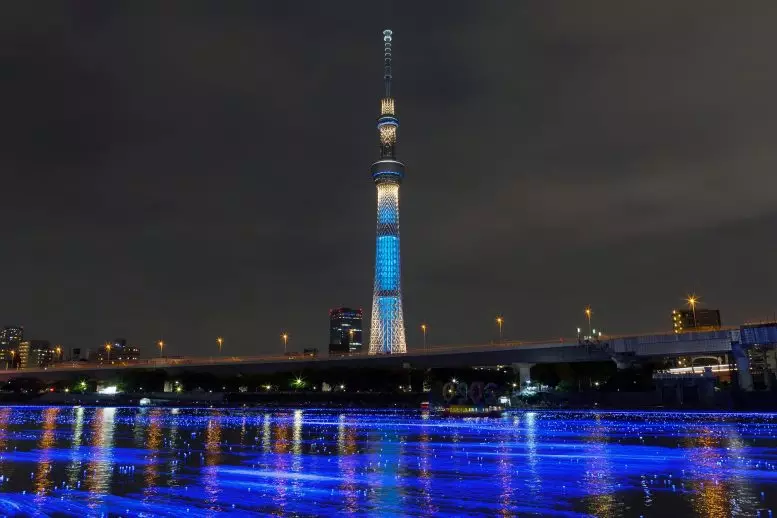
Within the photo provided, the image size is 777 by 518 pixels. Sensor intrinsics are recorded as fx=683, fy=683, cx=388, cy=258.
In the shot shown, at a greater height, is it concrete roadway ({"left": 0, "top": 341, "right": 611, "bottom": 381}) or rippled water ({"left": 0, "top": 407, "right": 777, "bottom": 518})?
concrete roadway ({"left": 0, "top": 341, "right": 611, "bottom": 381})

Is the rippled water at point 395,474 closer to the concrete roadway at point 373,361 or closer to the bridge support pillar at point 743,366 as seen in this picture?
the bridge support pillar at point 743,366

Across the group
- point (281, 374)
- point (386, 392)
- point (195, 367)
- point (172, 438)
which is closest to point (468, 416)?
point (172, 438)

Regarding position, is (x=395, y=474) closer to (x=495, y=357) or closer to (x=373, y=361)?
(x=495, y=357)

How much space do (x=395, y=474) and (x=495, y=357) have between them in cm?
9435

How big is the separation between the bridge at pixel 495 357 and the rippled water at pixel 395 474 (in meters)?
54.1

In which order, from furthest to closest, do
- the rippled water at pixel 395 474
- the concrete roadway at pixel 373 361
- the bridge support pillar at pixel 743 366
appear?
the concrete roadway at pixel 373 361, the bridge support pillar at pixel 743 366, the rippled water at pixel 395 474

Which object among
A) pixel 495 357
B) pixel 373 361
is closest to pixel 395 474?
pixel 495 357

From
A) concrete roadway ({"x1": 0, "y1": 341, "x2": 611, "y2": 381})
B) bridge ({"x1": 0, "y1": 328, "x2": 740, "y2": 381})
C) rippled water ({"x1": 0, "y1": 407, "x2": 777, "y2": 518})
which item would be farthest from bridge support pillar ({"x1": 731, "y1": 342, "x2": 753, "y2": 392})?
rippled water ({"x1": 0, "y1": 407, "x2": 777, "y2": 518})

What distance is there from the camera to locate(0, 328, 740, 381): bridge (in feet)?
328

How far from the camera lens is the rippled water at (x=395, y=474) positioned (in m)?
20.8

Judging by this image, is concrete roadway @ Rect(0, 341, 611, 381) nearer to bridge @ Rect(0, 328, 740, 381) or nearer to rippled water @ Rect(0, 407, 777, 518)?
bridge @ Rect(0, 328, 740, 381)

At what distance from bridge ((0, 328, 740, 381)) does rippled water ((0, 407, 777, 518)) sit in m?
54.1

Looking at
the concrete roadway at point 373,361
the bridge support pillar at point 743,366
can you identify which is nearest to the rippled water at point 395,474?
the bridge support pillar at point 743,366

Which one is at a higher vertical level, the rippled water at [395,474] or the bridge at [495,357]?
the bridge at [495,357]
